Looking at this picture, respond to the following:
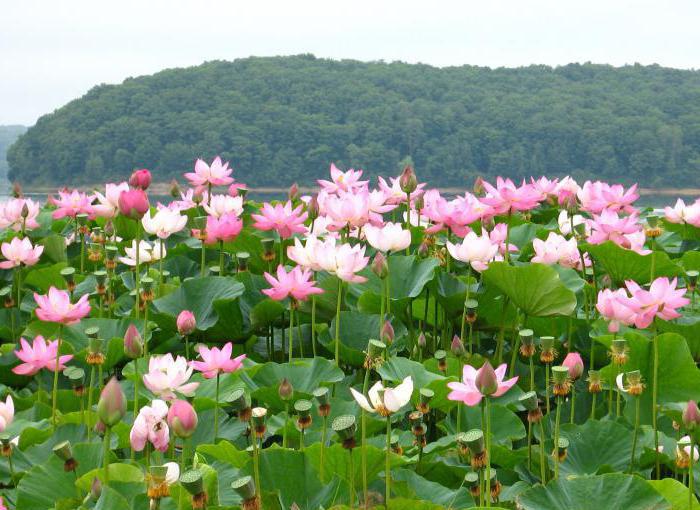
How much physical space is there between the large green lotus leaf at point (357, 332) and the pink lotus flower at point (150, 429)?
819mm

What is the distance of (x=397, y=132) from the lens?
58.4 m

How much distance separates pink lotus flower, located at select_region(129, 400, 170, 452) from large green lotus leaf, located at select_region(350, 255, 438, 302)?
0.97 m

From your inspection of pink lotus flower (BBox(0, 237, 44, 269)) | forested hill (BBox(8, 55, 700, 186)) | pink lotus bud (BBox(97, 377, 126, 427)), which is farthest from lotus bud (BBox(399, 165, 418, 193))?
forested hill (BBox(8, 55, 700, 186))

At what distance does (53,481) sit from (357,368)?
0.93m

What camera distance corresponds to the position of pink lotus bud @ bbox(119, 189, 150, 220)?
2.05m

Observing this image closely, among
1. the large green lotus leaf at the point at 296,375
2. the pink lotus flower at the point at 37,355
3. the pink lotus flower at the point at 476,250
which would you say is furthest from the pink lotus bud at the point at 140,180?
the pink lotus flower at the point at 476,250

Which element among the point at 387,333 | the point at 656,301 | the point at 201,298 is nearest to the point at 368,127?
the point at 201,298

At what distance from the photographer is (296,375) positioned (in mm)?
2070

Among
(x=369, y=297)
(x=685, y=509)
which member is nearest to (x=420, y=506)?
(x=685, y=509)

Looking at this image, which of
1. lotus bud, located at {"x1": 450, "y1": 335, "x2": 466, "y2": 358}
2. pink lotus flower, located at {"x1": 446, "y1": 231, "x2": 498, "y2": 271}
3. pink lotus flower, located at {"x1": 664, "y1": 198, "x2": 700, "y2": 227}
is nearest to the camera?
lotus bud, located at {"x1": 450, "y1": 335, "x2": 466, "y2": 358}

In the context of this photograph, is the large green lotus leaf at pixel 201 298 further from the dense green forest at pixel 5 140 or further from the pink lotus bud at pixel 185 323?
the dense green forest at pixel 5 140

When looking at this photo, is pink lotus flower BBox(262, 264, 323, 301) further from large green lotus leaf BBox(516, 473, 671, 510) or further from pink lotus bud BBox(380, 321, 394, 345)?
large green lotus leaf BBox(516, 473, 671, 510)

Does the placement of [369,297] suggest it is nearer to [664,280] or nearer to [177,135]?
[664,280]

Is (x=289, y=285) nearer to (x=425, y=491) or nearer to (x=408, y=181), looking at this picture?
(x=425, y=491)
